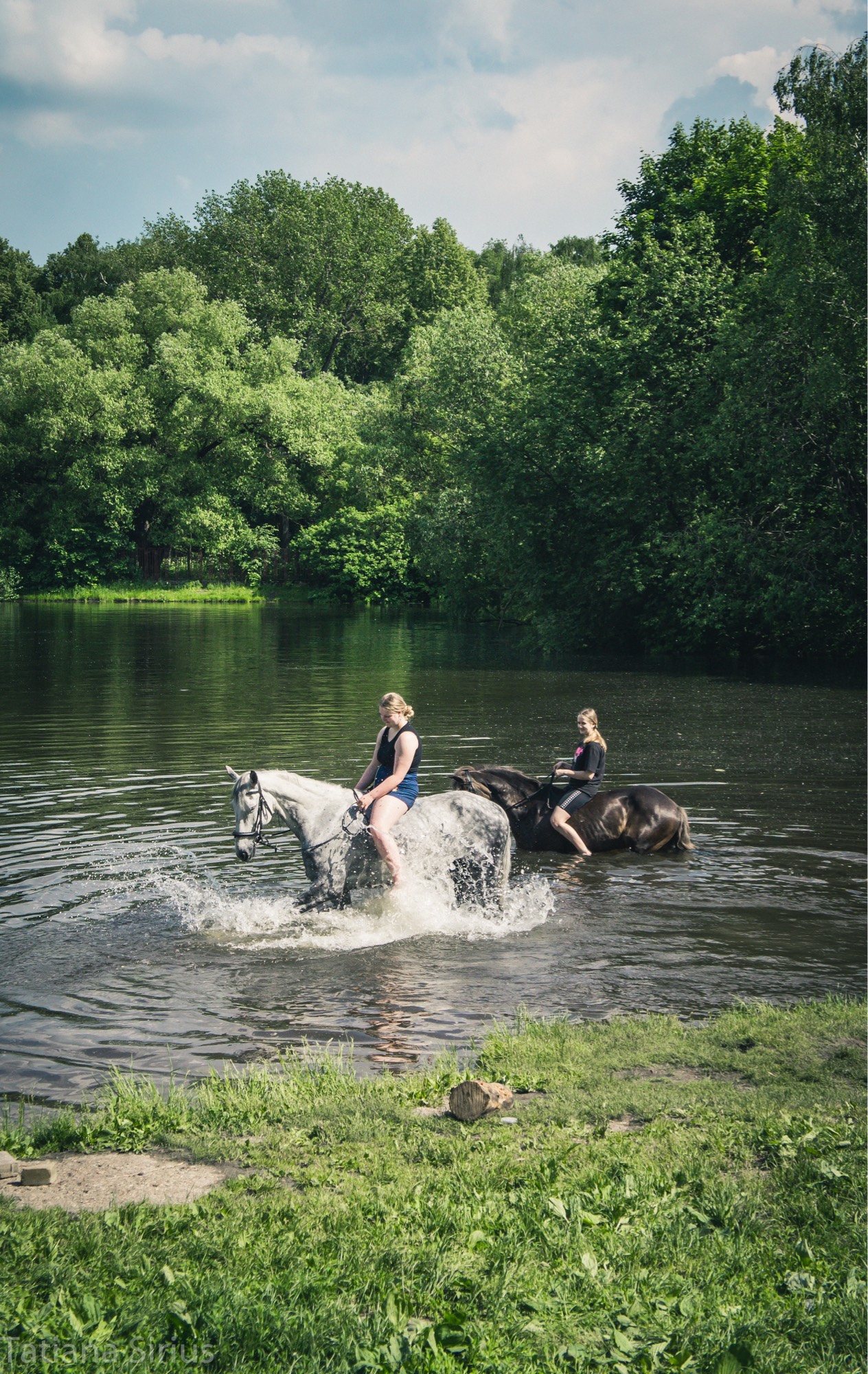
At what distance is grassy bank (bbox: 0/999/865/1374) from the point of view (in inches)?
168

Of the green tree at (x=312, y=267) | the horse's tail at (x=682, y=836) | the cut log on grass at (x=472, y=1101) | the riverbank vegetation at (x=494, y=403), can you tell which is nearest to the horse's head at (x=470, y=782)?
the horse's tail at (x=682, y=836)

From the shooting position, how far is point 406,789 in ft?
36.1

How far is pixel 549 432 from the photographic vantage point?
132 feet

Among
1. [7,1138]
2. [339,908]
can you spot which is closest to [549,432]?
[339,908]

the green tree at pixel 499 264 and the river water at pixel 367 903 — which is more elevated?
the green tree at pixel 499 264

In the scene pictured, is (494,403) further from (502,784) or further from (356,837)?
(356,837)

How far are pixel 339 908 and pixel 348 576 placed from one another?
66.0m

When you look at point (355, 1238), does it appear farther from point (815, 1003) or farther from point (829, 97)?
point (829, 97)

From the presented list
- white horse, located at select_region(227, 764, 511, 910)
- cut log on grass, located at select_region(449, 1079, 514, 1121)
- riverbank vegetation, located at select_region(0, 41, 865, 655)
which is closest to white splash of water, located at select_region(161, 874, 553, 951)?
white horse, located at select_region(227, 764, 511, 910)

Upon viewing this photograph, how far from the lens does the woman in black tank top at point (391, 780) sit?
10.7 m

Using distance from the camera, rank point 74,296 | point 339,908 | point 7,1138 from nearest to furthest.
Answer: point 7,1138 < point 339,908 < point 74,296

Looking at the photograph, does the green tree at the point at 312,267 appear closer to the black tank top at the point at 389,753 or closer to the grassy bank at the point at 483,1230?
the black tank top at the point at 389,753

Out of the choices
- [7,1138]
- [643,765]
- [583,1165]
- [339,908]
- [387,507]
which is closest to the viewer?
[583,1165]

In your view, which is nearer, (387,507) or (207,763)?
(207,763)
